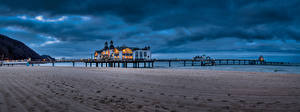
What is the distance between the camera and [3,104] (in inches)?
173

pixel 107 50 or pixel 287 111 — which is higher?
pixel 107 50

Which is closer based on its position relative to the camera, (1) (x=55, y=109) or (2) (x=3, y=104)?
(1) (x=55, y=109)

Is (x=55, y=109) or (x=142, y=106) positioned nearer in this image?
(x=55, y=109)

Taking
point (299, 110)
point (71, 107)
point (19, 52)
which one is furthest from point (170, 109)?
point (19, 52)

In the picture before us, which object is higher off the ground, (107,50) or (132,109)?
(107,50)

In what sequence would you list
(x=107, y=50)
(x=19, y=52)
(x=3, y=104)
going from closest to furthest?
(x=3, y=104) < (x=107, y=50) < (x=19, y=52)

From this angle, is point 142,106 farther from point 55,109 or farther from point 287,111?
point 287,111

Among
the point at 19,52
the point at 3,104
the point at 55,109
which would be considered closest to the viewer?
the point at 55,109

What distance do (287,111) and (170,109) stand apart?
284 centimetres

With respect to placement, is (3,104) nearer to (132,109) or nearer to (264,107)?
(132,109)

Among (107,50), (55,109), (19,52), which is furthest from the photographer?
(19,52)

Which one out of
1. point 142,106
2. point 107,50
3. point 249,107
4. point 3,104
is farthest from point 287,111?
point 107,50

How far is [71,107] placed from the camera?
4250 millimetres

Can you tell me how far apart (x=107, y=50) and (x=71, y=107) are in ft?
334
